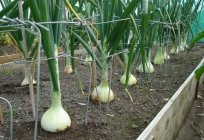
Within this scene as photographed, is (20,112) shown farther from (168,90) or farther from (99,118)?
(168,90)

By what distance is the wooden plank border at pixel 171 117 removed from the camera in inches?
53.0

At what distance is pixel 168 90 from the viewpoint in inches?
82.6

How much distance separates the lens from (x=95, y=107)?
1.56 meters

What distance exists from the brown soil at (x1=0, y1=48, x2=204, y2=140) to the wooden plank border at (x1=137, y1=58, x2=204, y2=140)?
0.07 metres

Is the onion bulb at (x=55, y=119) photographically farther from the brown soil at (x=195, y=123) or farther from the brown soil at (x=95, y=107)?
the brown soil at (x=195, y=123)

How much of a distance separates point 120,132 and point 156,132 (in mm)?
173

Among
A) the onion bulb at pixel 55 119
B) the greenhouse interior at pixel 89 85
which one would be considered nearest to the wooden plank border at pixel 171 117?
the greenhouse interior at pixel 89 85

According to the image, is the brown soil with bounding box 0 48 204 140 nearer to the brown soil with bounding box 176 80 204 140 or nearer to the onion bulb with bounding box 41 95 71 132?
the onion bulb with bounding box 41 95 71 132

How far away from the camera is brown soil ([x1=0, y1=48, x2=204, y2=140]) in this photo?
1.27 metres

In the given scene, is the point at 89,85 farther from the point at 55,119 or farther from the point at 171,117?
the point at 171,117

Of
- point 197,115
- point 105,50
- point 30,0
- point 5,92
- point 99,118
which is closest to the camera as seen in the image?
point 30,0

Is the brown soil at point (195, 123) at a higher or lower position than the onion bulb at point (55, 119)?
lower

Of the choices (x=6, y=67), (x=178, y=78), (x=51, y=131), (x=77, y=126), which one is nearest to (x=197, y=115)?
(x=178, y=78)

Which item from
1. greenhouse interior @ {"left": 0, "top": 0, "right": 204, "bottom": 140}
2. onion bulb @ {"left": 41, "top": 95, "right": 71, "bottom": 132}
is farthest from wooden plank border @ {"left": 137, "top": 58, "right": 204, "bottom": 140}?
onion bulb @ {"left": 41, "top": 95, "right": 71, "bottom": 132}
